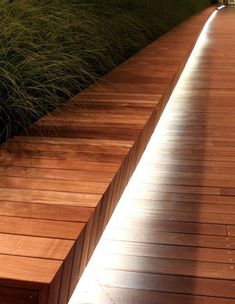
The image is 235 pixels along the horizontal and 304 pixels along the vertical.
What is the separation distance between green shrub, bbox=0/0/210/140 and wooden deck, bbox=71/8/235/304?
61 centimetres

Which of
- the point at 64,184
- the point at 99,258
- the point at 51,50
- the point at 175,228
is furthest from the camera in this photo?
the point at 51,50

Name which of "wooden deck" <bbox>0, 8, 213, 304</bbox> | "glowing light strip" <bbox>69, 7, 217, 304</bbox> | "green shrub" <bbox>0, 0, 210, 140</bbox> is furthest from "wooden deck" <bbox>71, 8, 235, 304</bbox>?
Answer: "green shrub" <bbox>0, 0, 210, 140</bbox>

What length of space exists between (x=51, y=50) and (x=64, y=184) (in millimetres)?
1249

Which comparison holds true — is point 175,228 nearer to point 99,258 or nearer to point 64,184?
point 99,258

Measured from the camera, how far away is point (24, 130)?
7.45ft

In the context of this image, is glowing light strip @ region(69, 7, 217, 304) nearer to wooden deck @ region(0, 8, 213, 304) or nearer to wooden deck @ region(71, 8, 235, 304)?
wooden deck @ region(71, 8, 235, 304)

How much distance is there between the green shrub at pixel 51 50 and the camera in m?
2.32

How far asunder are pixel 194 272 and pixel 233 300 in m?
0.19

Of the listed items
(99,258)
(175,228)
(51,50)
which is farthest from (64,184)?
(51,50)

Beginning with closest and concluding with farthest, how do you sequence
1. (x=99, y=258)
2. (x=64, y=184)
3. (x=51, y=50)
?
(x=64, y=184) < (x=99, y=258) < (x=51, y=50)

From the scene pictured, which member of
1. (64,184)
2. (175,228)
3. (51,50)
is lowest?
(175,228)

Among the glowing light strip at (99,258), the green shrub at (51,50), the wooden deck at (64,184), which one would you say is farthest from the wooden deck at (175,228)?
the green shrub at (51,50)

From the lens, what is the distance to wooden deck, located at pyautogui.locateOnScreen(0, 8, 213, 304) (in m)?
1.20

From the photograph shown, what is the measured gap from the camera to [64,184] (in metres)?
1.68
